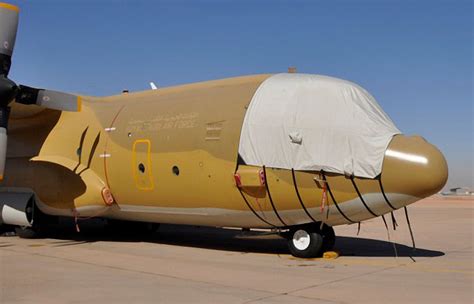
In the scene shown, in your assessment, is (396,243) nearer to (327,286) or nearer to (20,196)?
(327,286)

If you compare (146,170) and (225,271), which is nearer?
(225,271)

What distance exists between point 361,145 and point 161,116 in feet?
17.5

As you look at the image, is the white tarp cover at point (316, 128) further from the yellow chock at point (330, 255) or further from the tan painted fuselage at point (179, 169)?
the yellow chock at point (330, 255)

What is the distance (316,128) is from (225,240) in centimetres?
567

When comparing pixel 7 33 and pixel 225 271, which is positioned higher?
pixel 7 33

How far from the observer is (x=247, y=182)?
11320mm

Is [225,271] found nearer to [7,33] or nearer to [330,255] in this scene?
[330,255]

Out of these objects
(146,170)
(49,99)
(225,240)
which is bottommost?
(225,240)

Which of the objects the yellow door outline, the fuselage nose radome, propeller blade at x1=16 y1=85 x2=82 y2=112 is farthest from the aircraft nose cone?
propeller blade at x1=16 y1=85 x2=82 y2=112

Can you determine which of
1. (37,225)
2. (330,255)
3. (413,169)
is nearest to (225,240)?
(330,255)

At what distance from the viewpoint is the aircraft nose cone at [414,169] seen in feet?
32.9

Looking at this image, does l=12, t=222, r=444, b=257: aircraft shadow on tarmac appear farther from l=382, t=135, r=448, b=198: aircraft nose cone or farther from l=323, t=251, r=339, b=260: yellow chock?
l=382, t=135, r=448, b=198: aircraft nose cone

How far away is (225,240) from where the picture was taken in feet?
50.4

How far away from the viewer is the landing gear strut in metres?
11.5
